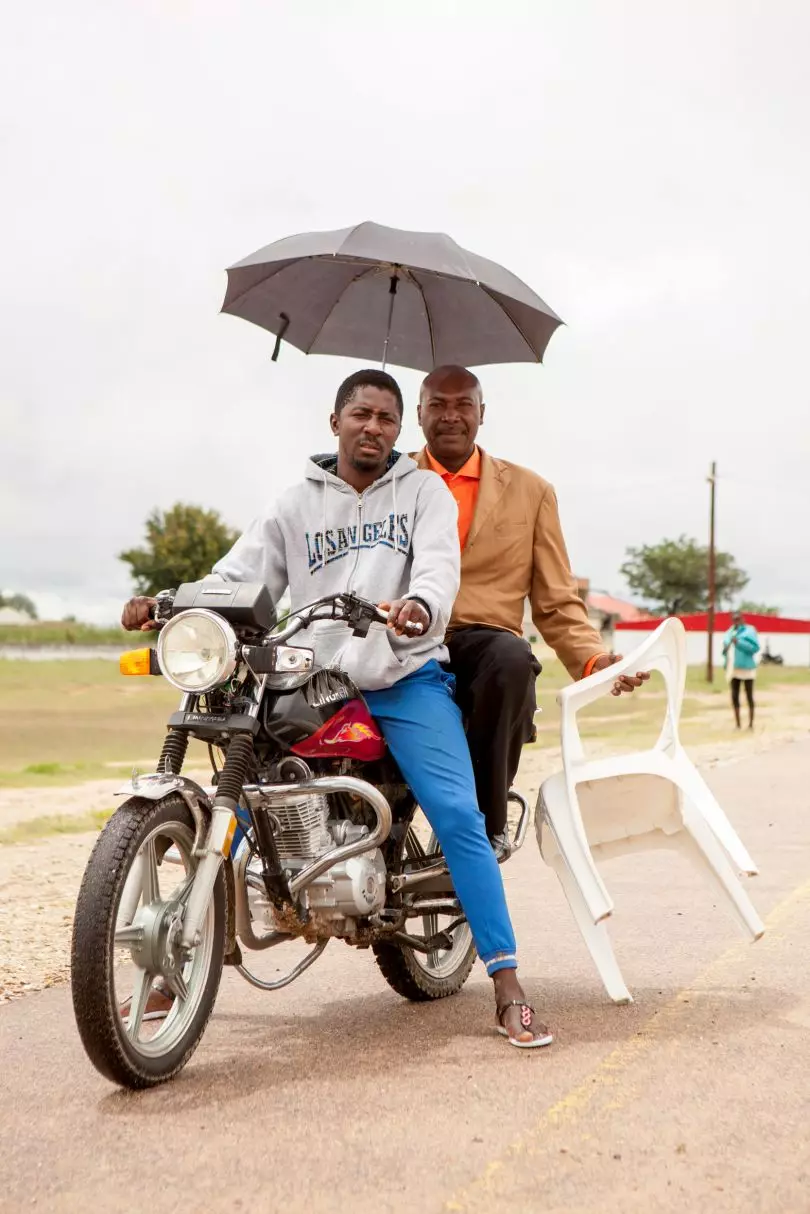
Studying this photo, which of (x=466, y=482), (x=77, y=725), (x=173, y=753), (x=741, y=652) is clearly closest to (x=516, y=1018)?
(x=173, y=753)

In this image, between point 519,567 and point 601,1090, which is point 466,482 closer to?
point 519,567

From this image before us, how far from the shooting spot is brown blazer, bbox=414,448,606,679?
17.9 feet

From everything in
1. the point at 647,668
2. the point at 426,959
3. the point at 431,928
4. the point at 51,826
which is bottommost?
the point at 51,826

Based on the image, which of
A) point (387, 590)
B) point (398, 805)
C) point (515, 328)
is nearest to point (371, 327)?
point (515, 328)

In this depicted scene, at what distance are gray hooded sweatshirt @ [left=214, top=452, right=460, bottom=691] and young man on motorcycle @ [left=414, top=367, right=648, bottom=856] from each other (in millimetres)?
264

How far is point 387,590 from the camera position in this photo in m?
4.88

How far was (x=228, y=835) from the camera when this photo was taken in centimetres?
420

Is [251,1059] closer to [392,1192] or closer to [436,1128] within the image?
[436,1128]

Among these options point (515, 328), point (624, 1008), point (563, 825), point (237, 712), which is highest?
point (515, 328)

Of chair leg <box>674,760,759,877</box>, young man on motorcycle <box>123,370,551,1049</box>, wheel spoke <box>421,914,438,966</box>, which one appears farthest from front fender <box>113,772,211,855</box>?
chair leg <box>674,760,759,877</box>

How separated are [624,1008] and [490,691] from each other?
1247mm

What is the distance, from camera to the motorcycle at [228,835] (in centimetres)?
388

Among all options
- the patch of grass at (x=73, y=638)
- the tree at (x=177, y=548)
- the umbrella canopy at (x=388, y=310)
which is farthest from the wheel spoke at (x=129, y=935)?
the tree at (x=177, y=548)

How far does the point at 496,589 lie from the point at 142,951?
2106mm
